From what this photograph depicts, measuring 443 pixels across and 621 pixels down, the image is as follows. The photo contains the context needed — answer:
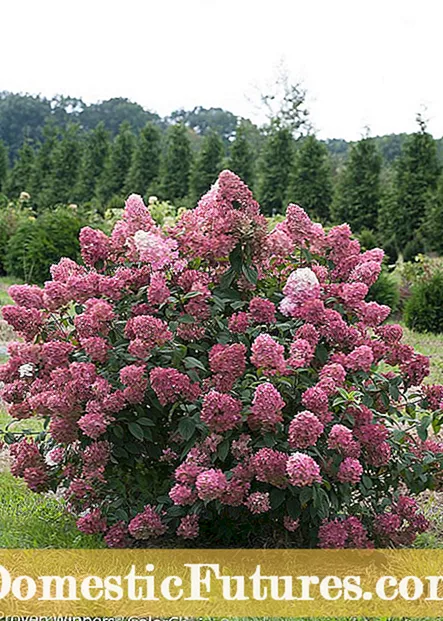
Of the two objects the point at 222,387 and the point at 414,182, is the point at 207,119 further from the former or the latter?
the point at 222,387

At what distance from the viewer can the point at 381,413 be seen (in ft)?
9.65

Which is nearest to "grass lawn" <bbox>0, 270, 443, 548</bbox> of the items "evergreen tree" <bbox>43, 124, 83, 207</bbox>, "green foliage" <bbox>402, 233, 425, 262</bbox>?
"green foliage" <bbox>402, 233, 425, 262</bbox>

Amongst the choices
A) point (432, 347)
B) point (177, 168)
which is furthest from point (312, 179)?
point (432, 347)

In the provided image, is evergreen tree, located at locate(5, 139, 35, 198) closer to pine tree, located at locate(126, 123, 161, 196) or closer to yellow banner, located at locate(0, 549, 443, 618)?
pine tree, located at locate(126, 123, 161, 196)

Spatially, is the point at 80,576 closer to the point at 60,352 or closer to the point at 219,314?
the point at 60,352

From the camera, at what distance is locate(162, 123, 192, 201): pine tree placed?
1811 cm

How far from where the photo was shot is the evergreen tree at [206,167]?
676 inches

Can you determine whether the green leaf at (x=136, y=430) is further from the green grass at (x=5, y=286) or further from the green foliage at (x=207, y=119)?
the green foliage at (x=207, y=119)

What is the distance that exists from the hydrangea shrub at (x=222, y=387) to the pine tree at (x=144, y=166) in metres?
16.4

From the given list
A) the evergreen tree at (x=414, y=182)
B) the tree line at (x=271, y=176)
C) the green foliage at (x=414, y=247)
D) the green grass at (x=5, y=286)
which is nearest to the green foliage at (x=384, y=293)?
the tree line at (x=271, y=176)

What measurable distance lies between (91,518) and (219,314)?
2.75ft

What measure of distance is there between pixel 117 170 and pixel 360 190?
25.6ft

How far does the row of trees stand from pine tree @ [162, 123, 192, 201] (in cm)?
2

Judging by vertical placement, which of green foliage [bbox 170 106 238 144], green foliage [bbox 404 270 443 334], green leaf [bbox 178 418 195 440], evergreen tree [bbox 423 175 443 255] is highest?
green foliage [bbox 170 106 238 144]
